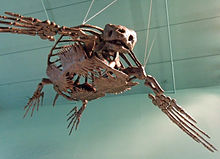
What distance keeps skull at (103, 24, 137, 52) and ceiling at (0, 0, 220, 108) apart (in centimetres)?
198

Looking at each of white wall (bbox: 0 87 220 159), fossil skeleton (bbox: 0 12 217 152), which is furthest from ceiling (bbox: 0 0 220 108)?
fossil skeleton (bbox: 0 12 217 152)

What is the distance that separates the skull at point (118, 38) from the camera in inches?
73.4

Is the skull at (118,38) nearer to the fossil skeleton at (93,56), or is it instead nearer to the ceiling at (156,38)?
the fossil skeleton at (93,56)

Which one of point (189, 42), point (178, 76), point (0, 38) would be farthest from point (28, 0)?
point (178, 76)

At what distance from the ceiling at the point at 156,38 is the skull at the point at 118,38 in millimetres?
1978

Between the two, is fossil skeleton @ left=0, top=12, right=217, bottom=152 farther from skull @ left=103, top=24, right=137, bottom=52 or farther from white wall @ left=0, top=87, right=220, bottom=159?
white wall @ left=0, top=87, right=220, bottom=159

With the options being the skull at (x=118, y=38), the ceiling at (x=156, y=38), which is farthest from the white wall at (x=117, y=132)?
the skull at (x=118, y=38)

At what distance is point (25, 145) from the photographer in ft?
16.2

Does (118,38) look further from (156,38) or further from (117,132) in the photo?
(117,132)

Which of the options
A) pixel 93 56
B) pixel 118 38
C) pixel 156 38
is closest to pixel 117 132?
pixel 156 38

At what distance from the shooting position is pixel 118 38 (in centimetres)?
186

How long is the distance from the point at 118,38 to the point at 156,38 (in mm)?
2556

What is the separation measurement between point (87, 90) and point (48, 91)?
3419 millimetres

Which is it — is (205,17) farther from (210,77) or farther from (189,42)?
(210,77)
